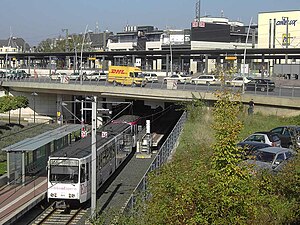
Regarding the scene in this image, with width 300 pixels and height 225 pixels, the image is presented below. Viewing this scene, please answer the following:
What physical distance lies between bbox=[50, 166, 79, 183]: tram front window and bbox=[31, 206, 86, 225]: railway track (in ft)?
4.87

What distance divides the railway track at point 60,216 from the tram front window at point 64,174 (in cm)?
148

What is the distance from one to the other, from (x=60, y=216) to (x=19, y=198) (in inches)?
86.1

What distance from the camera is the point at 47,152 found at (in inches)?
1153

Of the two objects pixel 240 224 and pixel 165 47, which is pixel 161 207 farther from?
pixel 165 47

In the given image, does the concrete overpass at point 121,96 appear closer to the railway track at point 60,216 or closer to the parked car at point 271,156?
the parked car at point 271,156

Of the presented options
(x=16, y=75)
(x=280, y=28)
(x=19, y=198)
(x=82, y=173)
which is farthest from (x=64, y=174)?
(x=280, y=28)

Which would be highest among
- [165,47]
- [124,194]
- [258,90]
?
[165,47]

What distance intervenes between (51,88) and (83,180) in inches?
1292

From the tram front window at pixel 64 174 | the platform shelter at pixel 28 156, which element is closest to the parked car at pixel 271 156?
the tram front window at pixel 64 174

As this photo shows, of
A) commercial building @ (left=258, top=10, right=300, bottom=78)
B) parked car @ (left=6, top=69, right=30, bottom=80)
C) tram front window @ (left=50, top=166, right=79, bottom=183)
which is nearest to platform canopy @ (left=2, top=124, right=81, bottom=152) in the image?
tram front window @ (left=50, top=166, right=79, bottom=183)

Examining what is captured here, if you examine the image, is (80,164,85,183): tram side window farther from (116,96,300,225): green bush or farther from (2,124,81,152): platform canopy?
(116,96,300,225): green bush

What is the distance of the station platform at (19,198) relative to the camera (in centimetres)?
1999

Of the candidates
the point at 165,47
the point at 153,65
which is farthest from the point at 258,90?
the point at 153,65

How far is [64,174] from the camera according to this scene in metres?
22.3
